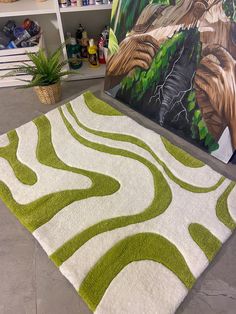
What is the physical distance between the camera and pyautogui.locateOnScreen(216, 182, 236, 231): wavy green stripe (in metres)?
0.94

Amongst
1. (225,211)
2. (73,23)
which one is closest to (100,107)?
(73,23)

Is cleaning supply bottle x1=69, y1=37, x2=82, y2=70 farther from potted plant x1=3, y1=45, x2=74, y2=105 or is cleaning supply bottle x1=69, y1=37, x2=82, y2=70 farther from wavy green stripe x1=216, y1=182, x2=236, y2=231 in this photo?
wavy green stripe x1=216, y1=182, x2=236, y2=231

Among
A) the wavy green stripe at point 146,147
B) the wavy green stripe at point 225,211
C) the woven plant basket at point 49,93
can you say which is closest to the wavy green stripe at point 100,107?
the wavy green stripe at point 146,147

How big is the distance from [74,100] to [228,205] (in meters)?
0.90

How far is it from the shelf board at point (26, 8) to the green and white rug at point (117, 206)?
1.70 feet

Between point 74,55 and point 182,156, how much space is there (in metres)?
0.90

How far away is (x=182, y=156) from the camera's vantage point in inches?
45.0

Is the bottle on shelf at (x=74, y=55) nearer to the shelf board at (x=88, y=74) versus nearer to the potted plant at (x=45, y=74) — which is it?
the shelf board at (x=88, y=74)

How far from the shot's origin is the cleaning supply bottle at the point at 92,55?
151 centimetres

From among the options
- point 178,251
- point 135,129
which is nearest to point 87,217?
point 178,251

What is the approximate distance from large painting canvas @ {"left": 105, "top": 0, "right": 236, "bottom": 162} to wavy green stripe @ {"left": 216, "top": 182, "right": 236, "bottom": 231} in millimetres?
162

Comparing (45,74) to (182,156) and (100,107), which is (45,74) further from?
(182,156)

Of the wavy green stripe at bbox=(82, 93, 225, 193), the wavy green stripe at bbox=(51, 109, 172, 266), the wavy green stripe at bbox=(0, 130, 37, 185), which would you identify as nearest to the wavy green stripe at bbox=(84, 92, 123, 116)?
the wavy green stripe at bbox=(82, 93, 225, 193)

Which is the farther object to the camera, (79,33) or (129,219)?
(79,33)
